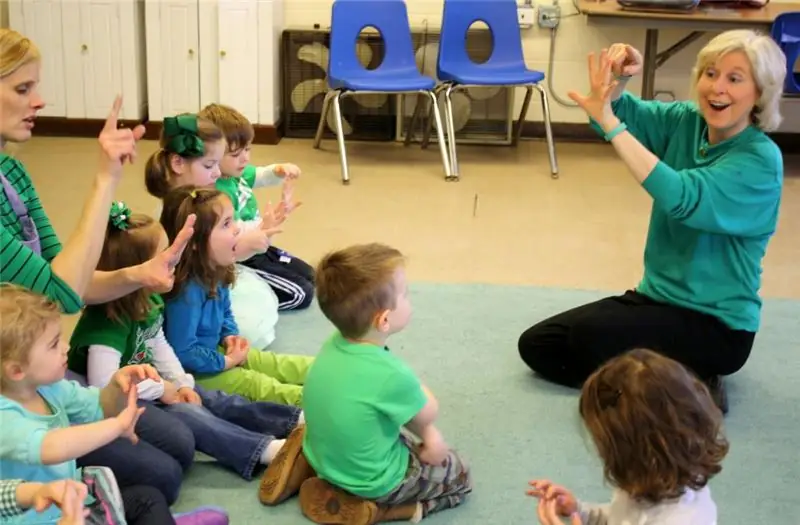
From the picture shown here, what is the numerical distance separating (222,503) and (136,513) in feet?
1.02

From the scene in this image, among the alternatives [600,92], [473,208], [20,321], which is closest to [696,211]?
[600,92]

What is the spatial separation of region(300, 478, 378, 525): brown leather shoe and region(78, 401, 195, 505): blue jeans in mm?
274

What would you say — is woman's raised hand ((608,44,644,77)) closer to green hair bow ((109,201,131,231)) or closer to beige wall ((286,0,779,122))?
green hair bow ((109,201,131,231))

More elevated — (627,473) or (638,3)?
(638,3)

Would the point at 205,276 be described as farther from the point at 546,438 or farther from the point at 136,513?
the point at 546,438

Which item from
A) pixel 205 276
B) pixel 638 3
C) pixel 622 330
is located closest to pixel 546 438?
pixel 622 330

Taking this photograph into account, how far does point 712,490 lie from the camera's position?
90.7 inches

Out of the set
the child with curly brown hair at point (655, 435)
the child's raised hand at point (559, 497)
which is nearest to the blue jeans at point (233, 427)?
the child's raised hand at point (559, 497)

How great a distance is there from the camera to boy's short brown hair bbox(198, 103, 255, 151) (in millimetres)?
3010

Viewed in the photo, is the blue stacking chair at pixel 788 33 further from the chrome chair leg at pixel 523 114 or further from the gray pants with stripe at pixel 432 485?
the gray pants with stripe at pixel 432 485

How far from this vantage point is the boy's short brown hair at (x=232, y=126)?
3.01 m

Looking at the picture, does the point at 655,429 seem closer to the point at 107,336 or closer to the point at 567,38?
the point at 107,336

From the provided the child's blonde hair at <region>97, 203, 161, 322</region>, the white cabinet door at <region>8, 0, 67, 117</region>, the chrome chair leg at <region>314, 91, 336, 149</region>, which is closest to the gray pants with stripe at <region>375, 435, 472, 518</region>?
the child's blonde hair at <region>97, 203, 161, 322</region>

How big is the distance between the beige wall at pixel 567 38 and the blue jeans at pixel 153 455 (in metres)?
3.90
